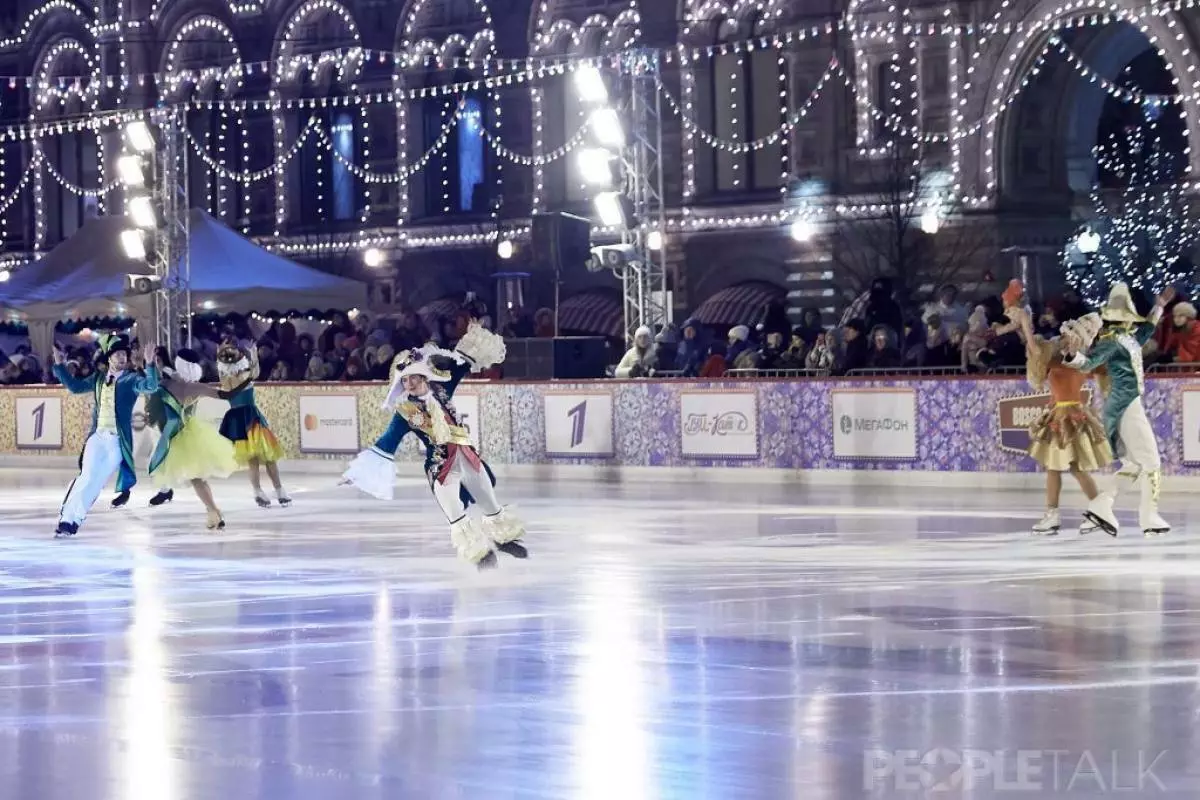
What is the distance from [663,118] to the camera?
3947 centimetres

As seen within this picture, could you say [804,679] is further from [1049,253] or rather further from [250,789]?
[1049,253]

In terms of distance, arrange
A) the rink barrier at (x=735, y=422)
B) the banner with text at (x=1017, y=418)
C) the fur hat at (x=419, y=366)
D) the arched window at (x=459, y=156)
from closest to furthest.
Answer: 1. the fur hat at (x=419, y=366)
2. the banner with text at (x=1017, y=418)
3. the rink barrier at (x=735, y=422)
4. the arched window at (x=459, y=156)

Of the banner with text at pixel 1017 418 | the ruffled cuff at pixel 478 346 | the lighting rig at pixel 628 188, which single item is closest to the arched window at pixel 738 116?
the lighting rig at pixel 628 188

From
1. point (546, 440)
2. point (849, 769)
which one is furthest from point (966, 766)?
point (546, 440)

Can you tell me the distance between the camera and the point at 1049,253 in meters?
35.4

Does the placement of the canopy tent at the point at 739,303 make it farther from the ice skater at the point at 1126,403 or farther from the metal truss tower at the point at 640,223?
the ice skater at the point at 1126,403

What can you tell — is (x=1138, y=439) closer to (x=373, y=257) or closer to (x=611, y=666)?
(x=611, y=666)

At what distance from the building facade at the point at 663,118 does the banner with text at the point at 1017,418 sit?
9153mm

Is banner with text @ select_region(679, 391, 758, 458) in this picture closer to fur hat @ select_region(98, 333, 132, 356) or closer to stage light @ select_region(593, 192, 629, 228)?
stage light @ select_region(593, 192, 629, 228)

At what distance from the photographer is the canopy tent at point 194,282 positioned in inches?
1260

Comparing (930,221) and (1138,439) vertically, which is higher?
(930,221)

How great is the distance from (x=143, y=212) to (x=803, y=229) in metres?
11.1

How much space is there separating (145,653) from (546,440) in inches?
657

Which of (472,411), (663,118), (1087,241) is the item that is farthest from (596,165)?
(663,118)
